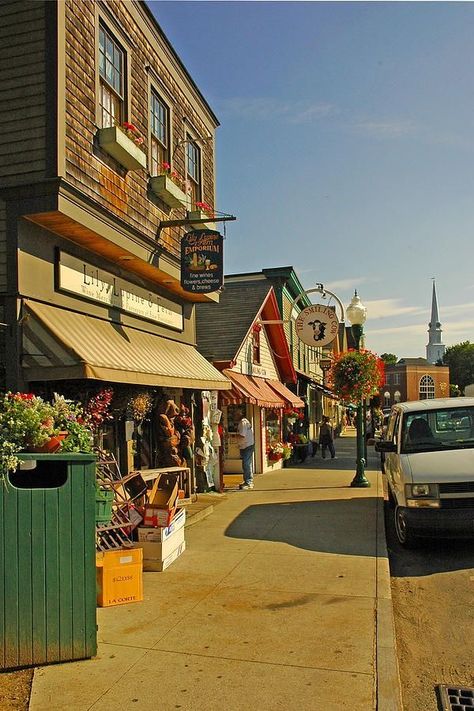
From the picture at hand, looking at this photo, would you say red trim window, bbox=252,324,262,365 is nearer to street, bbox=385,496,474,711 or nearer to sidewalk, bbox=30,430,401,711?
sidewalk, bbox=30,430,401,711

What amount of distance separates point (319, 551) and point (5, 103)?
6.71 meters

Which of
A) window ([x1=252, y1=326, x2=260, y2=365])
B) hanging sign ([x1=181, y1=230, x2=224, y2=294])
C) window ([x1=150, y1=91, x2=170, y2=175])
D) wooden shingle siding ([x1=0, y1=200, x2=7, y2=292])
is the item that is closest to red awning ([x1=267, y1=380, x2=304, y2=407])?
window ([x1=252, y1=326, x2=260, y2=365])

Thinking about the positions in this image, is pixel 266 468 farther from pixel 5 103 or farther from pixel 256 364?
pixel 5 103

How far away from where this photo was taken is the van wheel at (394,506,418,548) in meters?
8.00

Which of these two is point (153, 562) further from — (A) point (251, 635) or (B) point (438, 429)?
(B) point (438, 429)

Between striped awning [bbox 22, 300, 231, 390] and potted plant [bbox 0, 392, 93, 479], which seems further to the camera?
striped awning [bbox 22, 300, 231, 390]

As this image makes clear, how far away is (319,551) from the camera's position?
8.02 meters

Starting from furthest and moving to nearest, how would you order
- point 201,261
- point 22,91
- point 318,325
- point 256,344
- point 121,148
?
point 256,344
point 318,325
point 201,261
point 121,148
point 22,91

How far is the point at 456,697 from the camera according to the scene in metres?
4.26

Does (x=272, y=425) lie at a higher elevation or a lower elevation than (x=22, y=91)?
lower

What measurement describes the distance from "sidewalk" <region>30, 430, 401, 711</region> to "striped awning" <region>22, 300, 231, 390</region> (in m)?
2.35

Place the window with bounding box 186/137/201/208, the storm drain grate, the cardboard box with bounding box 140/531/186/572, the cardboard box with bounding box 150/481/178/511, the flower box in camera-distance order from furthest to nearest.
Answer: the window with bounding box 186/137/201/208
the flower box
the cardboard box with bounding box 150/481/178/511
the cardboard box with bounding box 140/531/186/572
the storm drain grate

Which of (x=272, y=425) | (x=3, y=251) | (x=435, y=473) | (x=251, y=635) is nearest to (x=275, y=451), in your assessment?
(x=272, y=425)

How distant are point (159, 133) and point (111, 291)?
3478 mm
